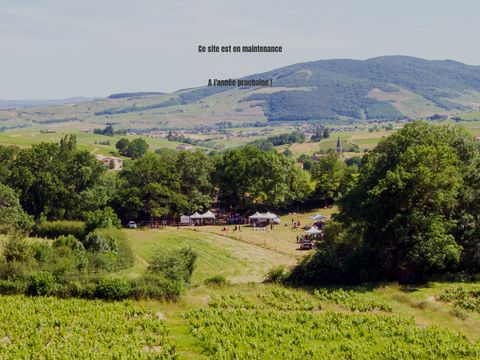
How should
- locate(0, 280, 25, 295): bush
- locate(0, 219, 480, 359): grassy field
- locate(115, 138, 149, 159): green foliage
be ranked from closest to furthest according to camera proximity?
locate(0, 219, 480, 359): grassy field → locate(0, 280, 25, 295): bush → locate(115, 138, 149, 159): green foliage

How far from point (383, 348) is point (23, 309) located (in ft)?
65.7

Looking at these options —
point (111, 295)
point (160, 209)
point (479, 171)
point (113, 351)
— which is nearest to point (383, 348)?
point (113, 351)

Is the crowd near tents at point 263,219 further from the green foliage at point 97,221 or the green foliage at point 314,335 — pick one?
the green foliage at point 314,335

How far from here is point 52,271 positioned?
33625 millimetres

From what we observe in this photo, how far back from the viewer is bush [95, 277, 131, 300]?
105 feet

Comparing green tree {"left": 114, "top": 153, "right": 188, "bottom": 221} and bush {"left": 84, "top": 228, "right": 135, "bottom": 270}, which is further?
green tree {"left": 114, "top": 153, "right": 188, "bottom": 221}

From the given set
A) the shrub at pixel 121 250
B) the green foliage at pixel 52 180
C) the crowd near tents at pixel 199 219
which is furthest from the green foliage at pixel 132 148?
the shrub at pixel 121 250

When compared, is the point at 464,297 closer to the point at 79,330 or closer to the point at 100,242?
the point at 79,330

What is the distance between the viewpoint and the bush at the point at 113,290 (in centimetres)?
3216

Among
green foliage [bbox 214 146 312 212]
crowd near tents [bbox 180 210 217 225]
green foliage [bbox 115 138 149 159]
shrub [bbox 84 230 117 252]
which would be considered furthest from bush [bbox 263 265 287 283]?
green foliage [bbox 115 138 149 159]

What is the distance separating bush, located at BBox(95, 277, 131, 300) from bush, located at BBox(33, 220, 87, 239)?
2566 centimetres

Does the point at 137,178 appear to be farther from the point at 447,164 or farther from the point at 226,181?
the point at 447,164

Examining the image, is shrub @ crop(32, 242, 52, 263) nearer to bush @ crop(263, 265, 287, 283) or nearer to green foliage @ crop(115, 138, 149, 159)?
bush @ crop(263, 265, 287, 283)

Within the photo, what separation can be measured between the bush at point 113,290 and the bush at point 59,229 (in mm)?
25663
